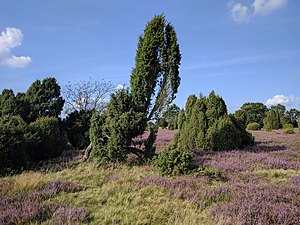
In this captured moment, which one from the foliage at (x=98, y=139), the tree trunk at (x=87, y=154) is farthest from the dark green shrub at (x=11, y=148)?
the foliage at (x=98, y=139)

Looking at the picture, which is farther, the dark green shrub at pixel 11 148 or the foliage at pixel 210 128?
the foliage at pixel 210 128

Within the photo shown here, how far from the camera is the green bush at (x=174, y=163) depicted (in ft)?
28.6

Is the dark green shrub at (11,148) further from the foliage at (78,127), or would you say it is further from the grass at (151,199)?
the foliage at (78,127)

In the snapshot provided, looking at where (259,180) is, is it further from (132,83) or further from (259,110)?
(259,110)

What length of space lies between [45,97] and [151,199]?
16.2 metres

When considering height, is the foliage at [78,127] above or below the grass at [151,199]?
above

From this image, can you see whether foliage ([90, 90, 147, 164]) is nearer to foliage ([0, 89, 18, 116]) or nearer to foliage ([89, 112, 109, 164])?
foliage ([89, 112, 109, 164])

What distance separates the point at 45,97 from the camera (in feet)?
66.0

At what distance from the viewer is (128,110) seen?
36.1 ft

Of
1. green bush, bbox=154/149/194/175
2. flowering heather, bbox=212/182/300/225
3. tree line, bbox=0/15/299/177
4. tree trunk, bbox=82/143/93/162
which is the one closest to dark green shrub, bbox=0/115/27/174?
tree line, bbox=0/15/299/177

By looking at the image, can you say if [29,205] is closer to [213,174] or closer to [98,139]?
[213,174]

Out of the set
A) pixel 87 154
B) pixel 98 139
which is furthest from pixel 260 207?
pixel 87 154

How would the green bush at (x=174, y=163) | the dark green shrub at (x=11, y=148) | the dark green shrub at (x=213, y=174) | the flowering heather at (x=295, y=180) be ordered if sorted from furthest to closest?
the dark green shrub at (x=11, y=148)
the green bush at (x=174, y=163)
the dark green shrub at (x=213, y=174)
the flowering heather at (x=295, y=180)

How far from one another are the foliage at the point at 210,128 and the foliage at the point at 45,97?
9.96 meters
